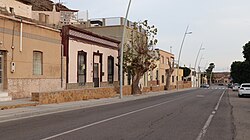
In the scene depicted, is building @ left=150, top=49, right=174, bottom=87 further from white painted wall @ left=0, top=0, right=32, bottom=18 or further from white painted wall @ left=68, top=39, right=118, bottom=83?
white painted wall @ left=0, top=0, right=32, bottom=18

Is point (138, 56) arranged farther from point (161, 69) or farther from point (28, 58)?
point (161, 69)

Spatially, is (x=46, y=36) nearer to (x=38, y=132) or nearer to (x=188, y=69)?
(x=38, y=132)

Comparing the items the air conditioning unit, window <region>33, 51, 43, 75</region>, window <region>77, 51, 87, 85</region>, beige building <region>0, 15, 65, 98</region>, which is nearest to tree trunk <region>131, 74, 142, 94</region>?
window <region>77, 51, 87, 85</region>

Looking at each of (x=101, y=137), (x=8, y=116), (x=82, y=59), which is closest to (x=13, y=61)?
(x=8, y=116)

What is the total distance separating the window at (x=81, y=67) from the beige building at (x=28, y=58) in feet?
11.2

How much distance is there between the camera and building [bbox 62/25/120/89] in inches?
1213

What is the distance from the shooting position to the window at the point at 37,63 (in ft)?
85.0

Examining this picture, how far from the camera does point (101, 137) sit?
10.6m

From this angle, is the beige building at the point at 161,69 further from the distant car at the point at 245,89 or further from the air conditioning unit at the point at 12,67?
the air conditioning unit at the point at 12,67

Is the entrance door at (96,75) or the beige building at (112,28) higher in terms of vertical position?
the beige building at (112,28)

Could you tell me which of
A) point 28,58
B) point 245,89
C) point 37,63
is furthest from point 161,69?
point 28,58

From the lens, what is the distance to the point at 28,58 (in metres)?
24.8

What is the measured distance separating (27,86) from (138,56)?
1840 cm

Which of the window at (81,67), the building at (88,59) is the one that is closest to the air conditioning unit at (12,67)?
the building at (88,59)
